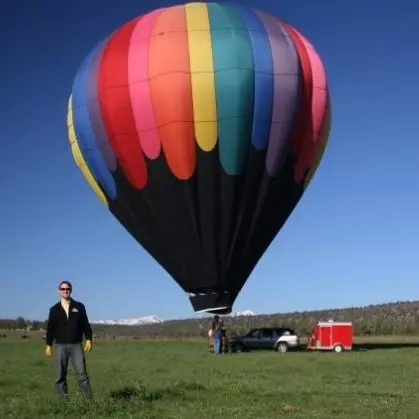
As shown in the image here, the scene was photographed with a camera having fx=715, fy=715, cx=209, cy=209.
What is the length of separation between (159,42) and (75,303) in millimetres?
14422

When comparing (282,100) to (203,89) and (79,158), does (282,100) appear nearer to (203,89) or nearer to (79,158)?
(203,89)

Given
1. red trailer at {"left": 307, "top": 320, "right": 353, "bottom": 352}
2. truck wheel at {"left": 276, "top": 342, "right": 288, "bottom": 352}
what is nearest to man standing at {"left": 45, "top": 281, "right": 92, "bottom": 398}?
truck wheel at {"left": 276, "top": 342, "right": 288, "bottom": 352}

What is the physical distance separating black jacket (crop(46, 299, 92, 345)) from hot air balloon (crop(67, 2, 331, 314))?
12772mm

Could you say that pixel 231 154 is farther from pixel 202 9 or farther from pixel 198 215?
pixel 202 9

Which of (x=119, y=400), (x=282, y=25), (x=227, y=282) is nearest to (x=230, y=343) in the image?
(x=227, y=282)

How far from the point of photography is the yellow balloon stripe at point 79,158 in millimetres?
24953

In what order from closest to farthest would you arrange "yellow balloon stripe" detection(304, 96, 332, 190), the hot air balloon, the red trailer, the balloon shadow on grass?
the balloon shadow on grass → the hot air balloon → "yellow balloon stripe" detection(304, 96, 332, 190) → the red trailer

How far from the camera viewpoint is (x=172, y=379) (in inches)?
645

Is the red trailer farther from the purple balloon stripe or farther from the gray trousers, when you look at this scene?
the gray trousers

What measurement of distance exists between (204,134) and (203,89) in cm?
140

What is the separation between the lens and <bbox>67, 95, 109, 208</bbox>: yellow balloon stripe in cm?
2495

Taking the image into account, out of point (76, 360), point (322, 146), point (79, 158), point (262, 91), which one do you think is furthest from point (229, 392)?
point (79, 158)

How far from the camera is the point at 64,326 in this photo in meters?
10.2

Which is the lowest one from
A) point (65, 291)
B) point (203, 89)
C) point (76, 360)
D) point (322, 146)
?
point (76, 360)
